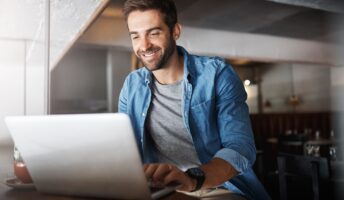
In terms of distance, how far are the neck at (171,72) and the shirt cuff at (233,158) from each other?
0.36 meters

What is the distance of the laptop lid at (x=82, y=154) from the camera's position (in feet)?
2.45

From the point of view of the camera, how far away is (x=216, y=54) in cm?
144

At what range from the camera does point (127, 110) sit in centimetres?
137

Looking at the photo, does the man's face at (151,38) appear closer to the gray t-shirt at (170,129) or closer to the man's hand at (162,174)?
the gray t-shirt at (170,129)

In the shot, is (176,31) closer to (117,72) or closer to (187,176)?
(117,72)

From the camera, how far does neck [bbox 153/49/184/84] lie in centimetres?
129

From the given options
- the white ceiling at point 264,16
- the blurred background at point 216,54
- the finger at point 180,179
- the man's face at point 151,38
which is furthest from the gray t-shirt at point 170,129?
the white ceiling at point 264,16

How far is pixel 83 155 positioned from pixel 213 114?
61 cm

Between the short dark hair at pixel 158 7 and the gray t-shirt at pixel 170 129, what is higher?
the short dark hair at pixel 158 7

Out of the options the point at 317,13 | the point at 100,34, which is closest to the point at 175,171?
the point at 100,34

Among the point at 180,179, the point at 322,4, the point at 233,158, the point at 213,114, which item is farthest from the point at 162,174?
the point at 322,4

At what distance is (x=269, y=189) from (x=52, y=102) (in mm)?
1086

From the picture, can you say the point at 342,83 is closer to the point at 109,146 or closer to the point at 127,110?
the point at 127,110

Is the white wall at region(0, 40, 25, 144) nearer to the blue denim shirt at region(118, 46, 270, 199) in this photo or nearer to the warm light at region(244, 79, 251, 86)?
the blue denim shirt at region(118, 46, 270, 199)
